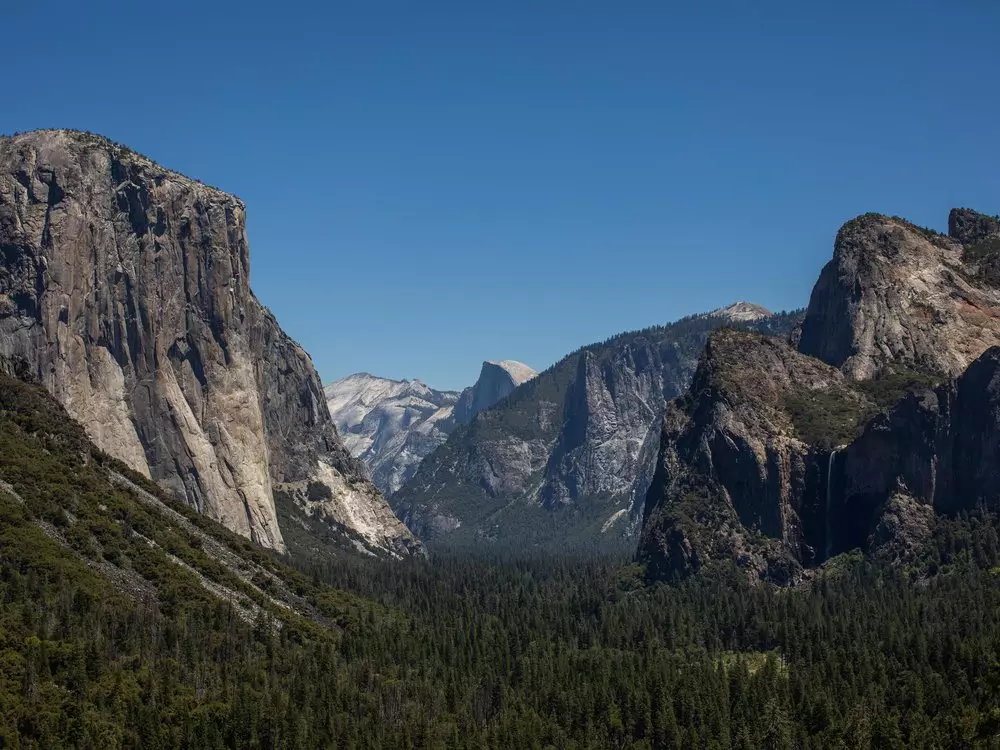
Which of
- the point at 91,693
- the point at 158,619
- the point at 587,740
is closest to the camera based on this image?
the point at 91,693

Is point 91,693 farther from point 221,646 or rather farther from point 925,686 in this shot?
point 925,686

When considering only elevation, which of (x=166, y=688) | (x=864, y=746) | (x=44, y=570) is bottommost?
(x=864, y=746)

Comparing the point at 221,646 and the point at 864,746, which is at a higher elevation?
the point at 221,646

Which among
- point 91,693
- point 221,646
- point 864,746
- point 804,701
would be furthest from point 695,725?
point 91,693

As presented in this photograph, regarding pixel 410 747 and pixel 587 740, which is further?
pixel 587 740

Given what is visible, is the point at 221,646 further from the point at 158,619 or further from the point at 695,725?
the point at 695,725

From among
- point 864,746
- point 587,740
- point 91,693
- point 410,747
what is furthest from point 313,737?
point 864,746

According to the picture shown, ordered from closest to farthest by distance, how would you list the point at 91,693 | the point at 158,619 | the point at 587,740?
the point at 91,693
the point at 587,740
the point at 158,619

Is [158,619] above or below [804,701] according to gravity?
above

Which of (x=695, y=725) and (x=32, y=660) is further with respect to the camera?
(x=695, y=725)
